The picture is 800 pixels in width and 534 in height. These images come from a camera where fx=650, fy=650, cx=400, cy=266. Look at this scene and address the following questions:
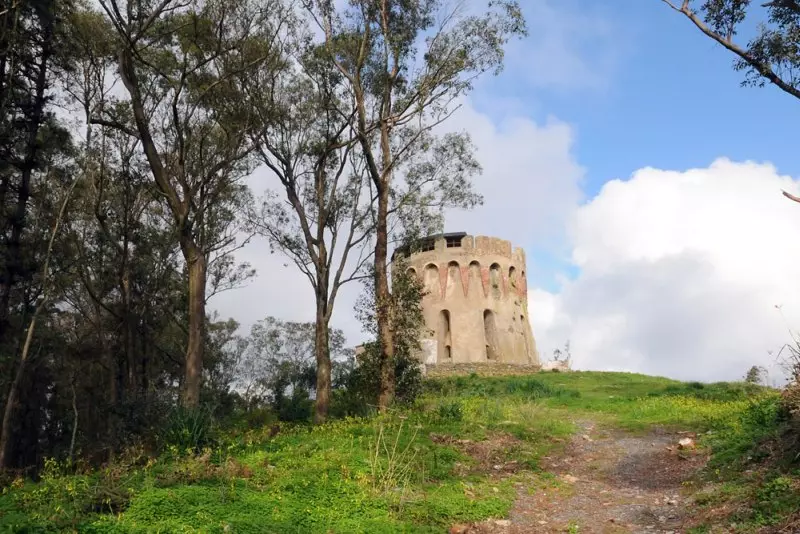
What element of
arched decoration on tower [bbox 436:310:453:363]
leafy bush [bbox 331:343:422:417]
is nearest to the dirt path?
leafy bush [bbox 331:343:422:417]

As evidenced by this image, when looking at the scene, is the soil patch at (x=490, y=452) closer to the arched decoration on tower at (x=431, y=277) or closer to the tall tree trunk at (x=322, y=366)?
the tall tree trunk at (x=322, y=366)

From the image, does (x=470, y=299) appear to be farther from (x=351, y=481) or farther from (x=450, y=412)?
(x=351, y=481)

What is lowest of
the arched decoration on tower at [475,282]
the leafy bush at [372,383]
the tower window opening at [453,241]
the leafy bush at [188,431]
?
the leafy bush at [188,431]

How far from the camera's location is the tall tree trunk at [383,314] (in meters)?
16.7

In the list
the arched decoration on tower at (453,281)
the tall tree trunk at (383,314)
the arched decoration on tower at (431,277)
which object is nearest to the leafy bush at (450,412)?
the tall tree trunk at (383,314)

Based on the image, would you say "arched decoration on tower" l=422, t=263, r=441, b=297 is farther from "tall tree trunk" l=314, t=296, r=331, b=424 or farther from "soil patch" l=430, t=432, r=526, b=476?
"soil patch" l=430, t=432, r=526, b=476

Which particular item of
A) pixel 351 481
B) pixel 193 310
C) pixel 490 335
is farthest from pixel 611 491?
pixel 490 335

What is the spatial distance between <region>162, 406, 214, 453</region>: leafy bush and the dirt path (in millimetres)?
5028

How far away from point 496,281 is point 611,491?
29872 mm

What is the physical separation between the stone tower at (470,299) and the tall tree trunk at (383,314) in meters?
20.2

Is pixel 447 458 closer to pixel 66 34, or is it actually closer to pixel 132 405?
pixel 132 405

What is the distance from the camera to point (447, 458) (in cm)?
1076

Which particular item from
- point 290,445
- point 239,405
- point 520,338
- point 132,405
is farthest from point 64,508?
point 520,338

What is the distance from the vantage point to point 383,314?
17.3m
